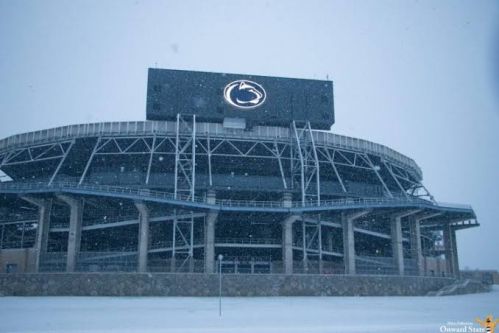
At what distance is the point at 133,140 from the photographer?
5347 cm

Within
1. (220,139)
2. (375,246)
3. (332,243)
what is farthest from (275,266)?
(375,246)

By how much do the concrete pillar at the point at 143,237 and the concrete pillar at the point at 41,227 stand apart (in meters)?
9.61

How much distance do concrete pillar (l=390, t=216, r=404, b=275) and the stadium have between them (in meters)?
0.12

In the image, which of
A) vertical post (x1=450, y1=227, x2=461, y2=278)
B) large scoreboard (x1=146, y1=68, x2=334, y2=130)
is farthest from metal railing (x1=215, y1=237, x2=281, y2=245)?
vertical post (x1=450, y1=227, x2=461, y2=278)

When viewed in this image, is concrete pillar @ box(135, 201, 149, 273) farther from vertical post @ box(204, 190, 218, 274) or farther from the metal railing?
the metal railing

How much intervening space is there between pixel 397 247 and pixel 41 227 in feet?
121

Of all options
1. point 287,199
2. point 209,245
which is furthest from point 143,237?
point 287,199

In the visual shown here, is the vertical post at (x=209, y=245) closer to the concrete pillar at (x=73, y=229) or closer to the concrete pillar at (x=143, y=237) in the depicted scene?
the concrete pillar at (x=143, y=237)

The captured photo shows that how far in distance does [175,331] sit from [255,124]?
140ft

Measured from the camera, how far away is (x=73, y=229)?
42.2 metres

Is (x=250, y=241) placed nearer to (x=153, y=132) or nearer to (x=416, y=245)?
(x=153, y=132)

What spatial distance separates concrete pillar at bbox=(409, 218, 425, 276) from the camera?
4844cm

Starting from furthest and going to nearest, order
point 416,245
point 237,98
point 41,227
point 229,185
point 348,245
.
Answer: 1. point 237,98
2. point 229,185
3. point 416,245
4. point 348,245
5. point 41,227

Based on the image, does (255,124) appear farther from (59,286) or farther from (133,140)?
(59,286)
